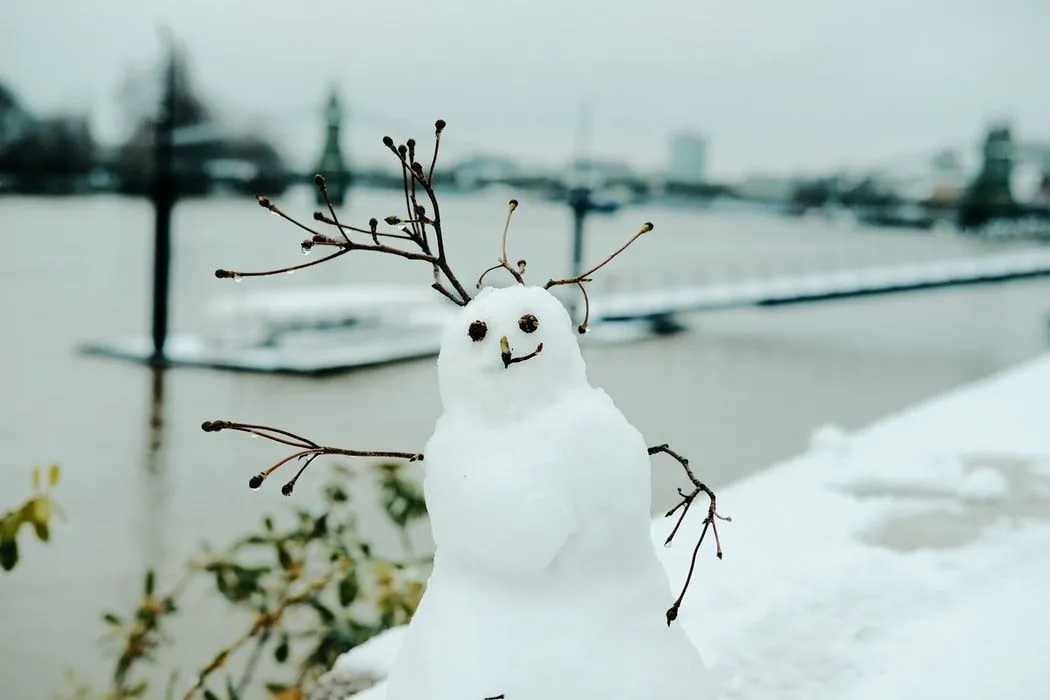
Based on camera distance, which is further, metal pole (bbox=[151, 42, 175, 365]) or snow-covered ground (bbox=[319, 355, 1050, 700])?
metal pole (bbox=[151, 42, 175, 365])

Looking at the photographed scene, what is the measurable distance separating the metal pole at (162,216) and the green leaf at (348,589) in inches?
337

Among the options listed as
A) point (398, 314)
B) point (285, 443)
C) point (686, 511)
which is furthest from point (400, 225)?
point (398, 314)

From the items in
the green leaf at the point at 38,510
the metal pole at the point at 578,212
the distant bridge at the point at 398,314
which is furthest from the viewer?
the metal pole at the point at 578,212

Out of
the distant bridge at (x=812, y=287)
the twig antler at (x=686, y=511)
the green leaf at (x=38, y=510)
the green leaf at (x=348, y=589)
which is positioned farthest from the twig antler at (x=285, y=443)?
the distant bridge at (x=812, y=287)

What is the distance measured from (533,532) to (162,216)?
9.75 m

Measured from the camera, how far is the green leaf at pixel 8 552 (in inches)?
66.4

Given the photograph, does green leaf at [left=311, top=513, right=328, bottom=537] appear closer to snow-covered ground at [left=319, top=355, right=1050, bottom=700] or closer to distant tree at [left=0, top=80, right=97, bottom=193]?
snow-covered ground at [left=319, top=355, right=1050, bottom=700]

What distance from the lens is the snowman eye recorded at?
84 centimetres

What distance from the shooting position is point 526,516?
0.82 meters

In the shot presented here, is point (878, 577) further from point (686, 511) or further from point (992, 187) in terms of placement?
point (992, 187)

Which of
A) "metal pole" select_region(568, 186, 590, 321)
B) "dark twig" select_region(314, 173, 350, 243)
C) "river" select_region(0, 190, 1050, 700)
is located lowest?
"river" select_region(0, 190, 1050, 700)

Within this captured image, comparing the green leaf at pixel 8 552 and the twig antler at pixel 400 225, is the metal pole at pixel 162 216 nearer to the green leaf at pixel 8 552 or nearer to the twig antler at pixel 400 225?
the green leaf at pixel 8 552

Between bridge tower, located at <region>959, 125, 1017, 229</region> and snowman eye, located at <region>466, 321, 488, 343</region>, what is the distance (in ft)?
71.4

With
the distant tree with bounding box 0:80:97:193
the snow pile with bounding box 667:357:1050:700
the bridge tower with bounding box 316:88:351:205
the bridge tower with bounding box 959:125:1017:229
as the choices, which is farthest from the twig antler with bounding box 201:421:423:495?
the bridge tower with bounding box 959:125:1017:229
